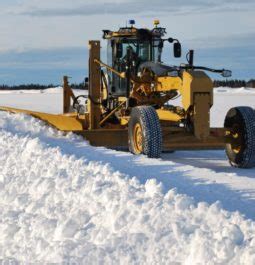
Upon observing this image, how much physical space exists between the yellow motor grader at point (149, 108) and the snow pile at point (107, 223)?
269 centimetres

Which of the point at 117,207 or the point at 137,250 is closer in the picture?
the point at 137,250

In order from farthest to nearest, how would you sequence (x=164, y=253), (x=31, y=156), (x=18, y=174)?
(x=31, y=156) → (x=18, y=174) → (x=164, y=253)

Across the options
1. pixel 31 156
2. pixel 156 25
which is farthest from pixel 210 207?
pixel 156 25

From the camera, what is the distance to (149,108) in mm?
9562

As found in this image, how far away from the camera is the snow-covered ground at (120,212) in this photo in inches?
171

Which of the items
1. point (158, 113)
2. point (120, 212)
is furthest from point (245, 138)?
point (120, 212)

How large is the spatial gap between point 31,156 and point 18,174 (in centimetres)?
83

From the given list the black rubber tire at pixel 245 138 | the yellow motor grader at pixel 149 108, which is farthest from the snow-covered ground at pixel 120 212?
the black rubber tire at pixel 245 138

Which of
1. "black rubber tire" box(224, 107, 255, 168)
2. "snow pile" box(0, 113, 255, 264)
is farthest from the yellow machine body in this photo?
"snow pile" box(0, 113, 255, 264)

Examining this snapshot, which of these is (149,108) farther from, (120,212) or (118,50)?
(120,212)

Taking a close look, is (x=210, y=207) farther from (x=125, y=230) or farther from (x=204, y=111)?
(x=204, y=111)

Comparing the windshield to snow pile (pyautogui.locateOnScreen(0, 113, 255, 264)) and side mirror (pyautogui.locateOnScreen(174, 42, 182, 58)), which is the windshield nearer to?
side mirror (pyautogui.locateOnScreen(174, 42, 182, 58))

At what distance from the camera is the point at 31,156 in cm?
850

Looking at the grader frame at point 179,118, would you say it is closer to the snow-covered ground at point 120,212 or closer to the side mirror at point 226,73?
the side mirror at point 226,73
